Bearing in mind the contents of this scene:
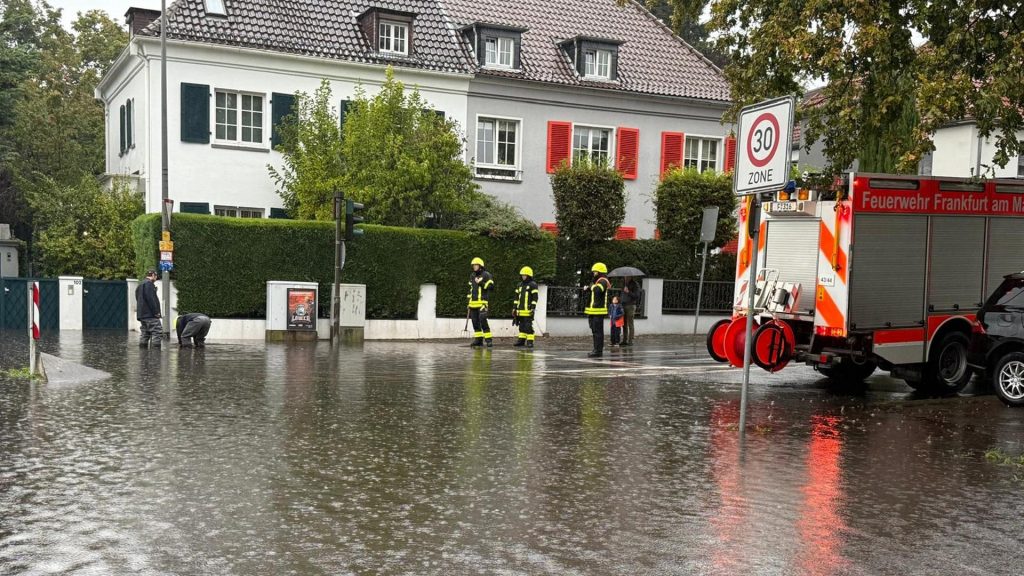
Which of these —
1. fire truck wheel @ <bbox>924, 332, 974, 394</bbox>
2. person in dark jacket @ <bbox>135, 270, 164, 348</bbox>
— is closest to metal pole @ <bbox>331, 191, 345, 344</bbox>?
person in dark jacket @ <bbox>135, 270, 164, 348</bbox>

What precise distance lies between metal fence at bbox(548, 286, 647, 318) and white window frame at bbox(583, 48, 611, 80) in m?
8.86

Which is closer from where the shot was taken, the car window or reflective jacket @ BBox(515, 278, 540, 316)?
A: the car window

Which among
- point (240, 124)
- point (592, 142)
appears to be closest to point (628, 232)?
point (592, 142)

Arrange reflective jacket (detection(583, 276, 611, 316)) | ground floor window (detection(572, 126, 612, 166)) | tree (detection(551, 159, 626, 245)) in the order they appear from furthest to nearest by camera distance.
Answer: ground floor window (detection(572, 126, 612, 166)), tree (detection(551, 159, 626, 245)), reflective jacket (detection(583, 276, 611, 316))

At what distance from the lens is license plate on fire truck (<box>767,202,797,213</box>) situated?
14609mm

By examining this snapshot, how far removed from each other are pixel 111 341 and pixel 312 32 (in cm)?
1137

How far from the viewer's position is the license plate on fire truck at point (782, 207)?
14.6 m

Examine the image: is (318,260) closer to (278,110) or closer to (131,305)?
(131,305)

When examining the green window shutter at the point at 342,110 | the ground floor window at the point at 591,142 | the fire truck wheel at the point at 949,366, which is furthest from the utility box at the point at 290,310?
the fire truck wheel at the point at 949,366

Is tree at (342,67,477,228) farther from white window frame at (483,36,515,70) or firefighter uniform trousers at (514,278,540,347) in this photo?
white window frame at (483,36,515,70)

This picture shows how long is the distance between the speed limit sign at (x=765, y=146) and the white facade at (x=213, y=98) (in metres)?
20.3

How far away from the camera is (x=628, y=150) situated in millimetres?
33656

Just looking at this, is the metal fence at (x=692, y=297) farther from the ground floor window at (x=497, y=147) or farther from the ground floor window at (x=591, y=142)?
the ground floor window at (x=497, y=147)

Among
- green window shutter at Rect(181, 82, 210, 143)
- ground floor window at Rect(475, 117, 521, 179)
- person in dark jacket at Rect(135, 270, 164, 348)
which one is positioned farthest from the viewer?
ground floor window at Rect(475, 117, 521, 179)
